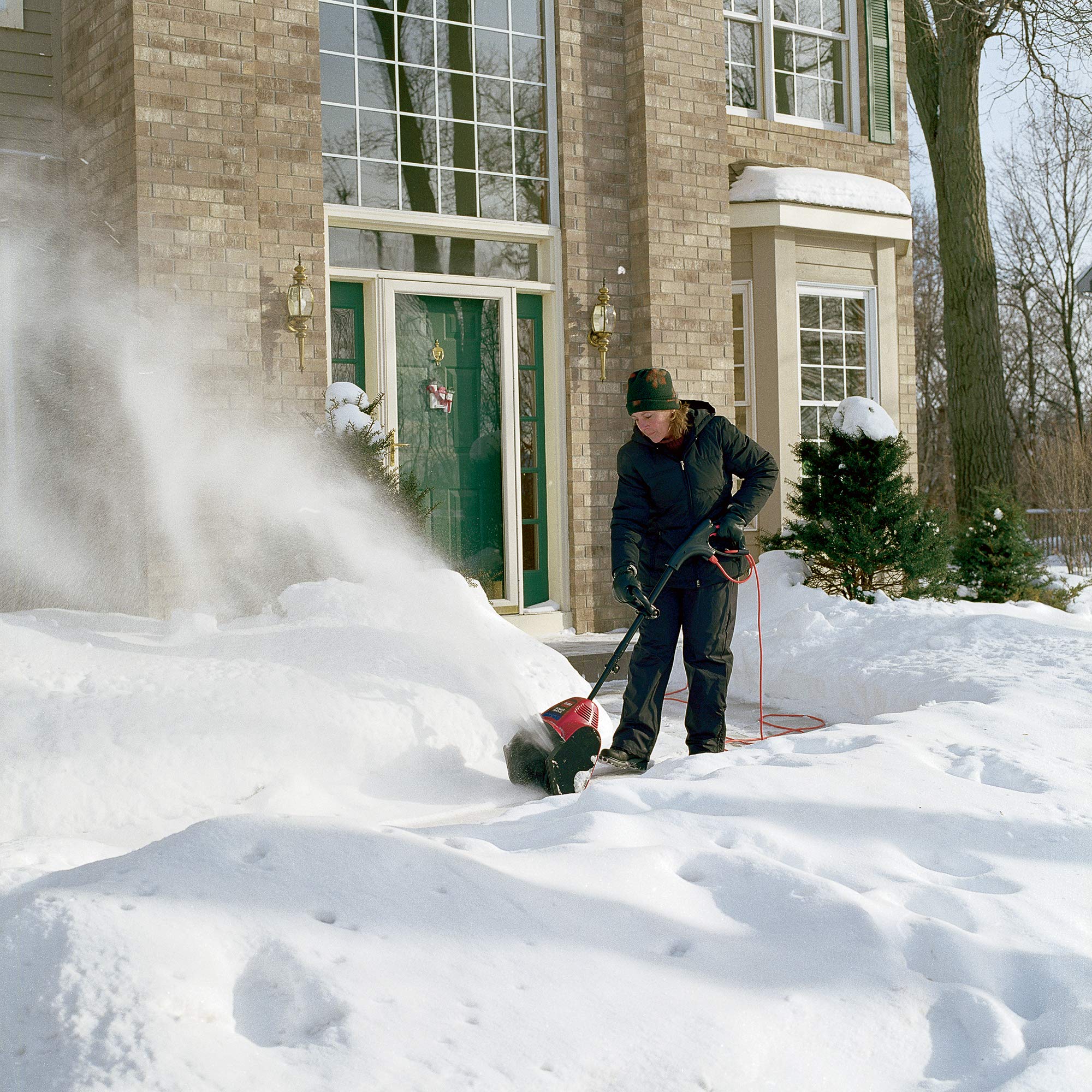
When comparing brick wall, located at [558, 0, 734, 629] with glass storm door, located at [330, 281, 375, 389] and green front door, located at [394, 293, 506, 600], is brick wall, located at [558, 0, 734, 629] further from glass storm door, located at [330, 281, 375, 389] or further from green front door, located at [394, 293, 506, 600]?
glass storm door, located at [330, 281, 375, 389]

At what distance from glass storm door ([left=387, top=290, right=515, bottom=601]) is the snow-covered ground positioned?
4.28 metres

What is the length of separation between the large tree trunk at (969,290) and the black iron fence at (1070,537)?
1329 millimetres

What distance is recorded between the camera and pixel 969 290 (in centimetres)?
1653

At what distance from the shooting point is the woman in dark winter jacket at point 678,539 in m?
5.56

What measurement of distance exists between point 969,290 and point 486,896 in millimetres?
15551

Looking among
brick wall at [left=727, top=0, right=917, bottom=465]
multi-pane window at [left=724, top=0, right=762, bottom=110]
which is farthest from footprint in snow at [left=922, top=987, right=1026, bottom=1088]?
multi-pane window at [left=724, top=0, right=762, bottom=110]

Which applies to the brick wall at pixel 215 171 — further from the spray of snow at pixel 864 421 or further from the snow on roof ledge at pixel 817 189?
the snow on roof ledge at pixel 817 189

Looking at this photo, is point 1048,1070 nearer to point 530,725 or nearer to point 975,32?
point 530,725

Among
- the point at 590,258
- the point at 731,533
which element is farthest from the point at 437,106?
the point at 731,533

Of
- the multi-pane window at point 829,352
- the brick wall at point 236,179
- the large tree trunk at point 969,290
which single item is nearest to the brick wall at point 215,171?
the brick wall at point 236,179

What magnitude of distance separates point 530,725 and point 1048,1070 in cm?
317

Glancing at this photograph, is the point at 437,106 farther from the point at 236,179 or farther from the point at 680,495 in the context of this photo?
the point at 680,495

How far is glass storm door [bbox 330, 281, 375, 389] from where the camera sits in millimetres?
9523

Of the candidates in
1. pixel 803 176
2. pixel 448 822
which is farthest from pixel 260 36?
pixel 448 822
